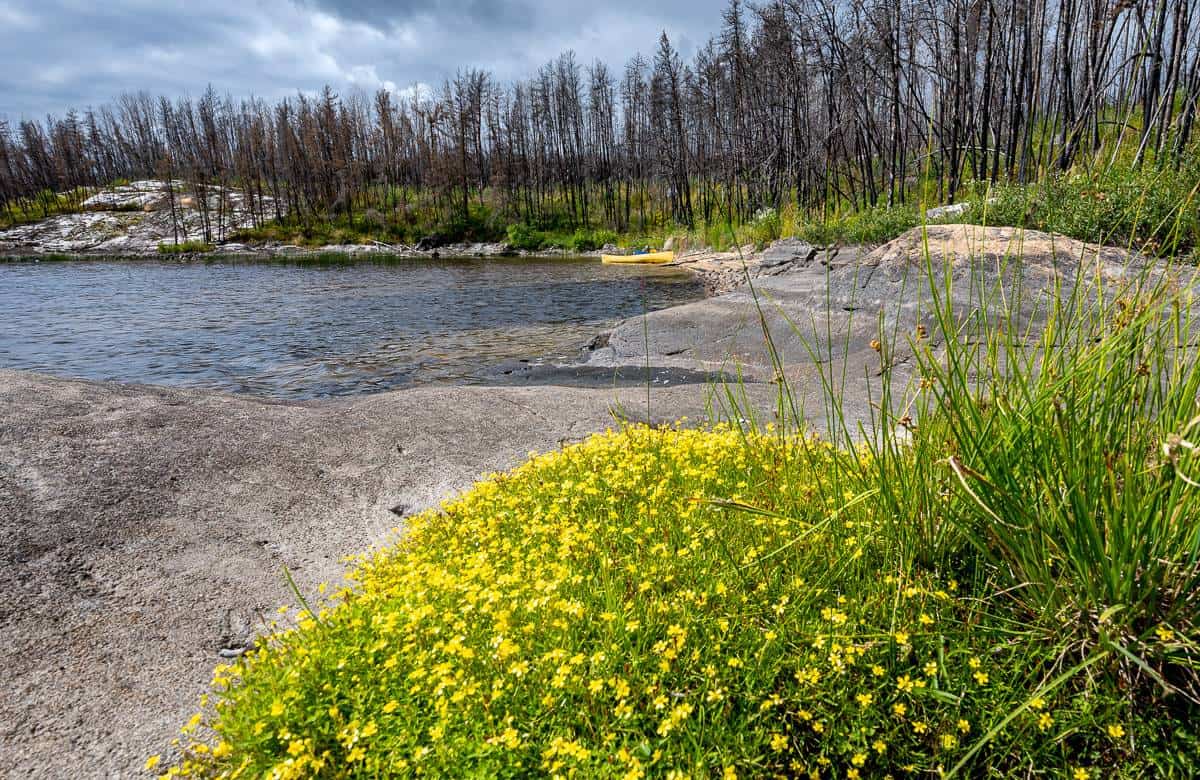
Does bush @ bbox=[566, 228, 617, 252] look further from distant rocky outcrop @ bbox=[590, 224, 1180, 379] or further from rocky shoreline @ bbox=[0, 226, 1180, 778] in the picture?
rocky shoreline @ bbox=[0, 226, 1180, 778]

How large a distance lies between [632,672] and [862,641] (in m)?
0.82

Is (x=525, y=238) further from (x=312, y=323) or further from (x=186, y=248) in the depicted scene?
(x=312, y=323)

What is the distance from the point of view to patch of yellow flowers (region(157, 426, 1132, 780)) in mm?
1879

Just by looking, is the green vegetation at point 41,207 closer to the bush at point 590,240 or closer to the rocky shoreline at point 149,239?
Result: the rocky shoreline at point 149,239

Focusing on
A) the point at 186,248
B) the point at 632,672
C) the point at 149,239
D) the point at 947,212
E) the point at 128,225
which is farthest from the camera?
the point at 128,225

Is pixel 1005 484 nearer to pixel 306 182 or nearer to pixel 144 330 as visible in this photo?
pixel 144 330

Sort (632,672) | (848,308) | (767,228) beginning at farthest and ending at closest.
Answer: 1. (767,228)
2. (848,308)
3. (632,672)

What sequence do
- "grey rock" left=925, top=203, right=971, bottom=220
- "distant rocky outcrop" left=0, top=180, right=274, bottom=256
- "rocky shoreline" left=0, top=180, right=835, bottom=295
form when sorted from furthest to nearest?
"distant rocky outcrop" left=0, top=180, right=274, bottom=256 → "rocky shoreline" left=0, top=180, right=835, bottom=295 → "grey rock" left=925, top=203, right=971, bottom=220

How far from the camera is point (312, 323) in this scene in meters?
16.9

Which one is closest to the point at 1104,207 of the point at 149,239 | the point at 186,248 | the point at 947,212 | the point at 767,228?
the point at 947,212

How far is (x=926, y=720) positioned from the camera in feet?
6.30

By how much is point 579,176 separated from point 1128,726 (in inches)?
2534

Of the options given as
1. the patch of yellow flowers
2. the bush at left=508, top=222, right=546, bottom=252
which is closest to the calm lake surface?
the patch of yellow flowers

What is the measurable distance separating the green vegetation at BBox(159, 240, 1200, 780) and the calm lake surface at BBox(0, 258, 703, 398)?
171 centimetres
